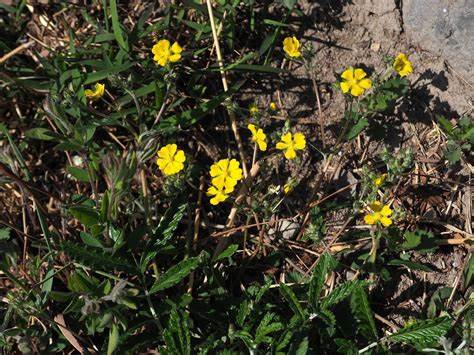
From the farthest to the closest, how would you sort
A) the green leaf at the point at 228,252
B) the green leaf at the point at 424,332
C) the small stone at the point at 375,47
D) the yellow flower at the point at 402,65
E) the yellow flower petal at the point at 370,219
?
the small stone at the point at 375,47
the yellow flower at the point at 402,65
the green leaf at the point at 228,252
the yellow flower petal at the point at 370,219
the green leaf at the point at 424,332

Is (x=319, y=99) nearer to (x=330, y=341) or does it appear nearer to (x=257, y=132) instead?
(x=257, y=132)

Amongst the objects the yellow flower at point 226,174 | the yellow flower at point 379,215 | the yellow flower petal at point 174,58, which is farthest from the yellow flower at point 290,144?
the yellow flower petal at point 174,58

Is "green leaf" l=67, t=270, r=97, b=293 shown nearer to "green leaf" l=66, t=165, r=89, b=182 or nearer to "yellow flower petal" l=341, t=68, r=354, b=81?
"green leaf" l=66, t=165, r=89, b=182

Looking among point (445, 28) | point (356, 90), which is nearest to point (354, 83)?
point (356, 90)

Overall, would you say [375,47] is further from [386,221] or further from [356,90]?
[386,221]

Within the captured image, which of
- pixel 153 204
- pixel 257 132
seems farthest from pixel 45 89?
pixel 257 132

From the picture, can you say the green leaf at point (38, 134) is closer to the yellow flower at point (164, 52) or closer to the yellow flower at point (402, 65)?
the yellow flower at point (164, 52)
